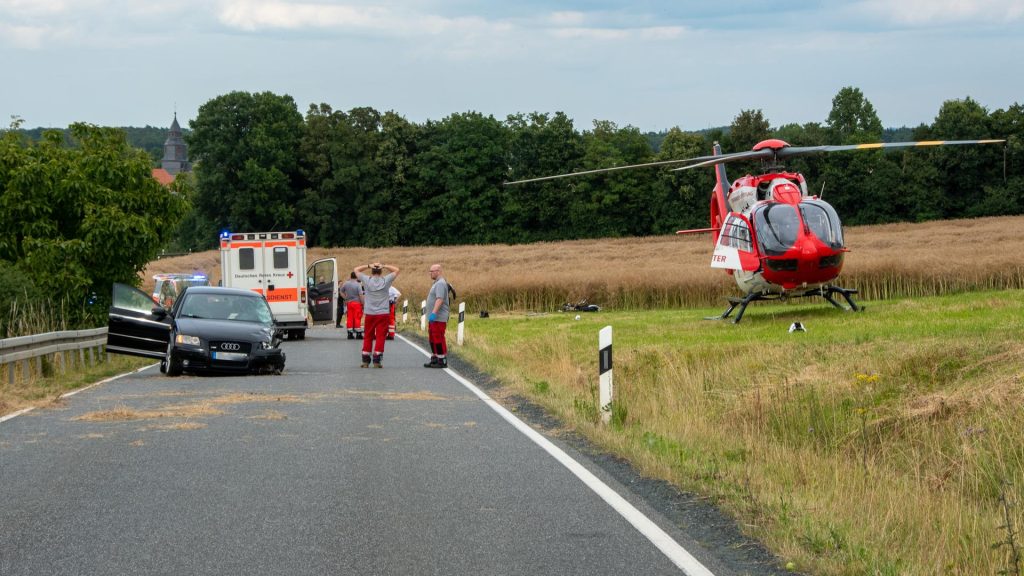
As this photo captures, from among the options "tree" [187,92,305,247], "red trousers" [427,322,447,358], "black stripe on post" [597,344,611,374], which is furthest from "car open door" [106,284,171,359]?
"tree" [187,92,305,247]

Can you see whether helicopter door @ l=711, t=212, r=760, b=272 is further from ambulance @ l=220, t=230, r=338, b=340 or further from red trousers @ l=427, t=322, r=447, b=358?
ambulance @ l=220, t=230, r=338, b=340

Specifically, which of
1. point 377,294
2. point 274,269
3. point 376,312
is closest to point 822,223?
point 377,294

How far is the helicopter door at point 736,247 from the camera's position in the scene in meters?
28.2

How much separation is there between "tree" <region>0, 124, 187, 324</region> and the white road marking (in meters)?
→ 13.7

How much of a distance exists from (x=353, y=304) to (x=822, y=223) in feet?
39.4

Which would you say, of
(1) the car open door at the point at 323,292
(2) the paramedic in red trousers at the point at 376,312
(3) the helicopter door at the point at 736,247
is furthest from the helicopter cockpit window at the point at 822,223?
(1) the car open door at the point at 323,292

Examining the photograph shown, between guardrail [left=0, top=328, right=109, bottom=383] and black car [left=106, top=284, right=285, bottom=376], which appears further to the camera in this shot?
black car [left=106, top=284, right=285, bottom=376]

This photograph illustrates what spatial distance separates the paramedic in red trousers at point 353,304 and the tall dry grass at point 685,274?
6.21m

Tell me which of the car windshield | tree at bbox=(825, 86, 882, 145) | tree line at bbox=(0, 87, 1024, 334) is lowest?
the car windshield

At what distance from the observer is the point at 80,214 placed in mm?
24797

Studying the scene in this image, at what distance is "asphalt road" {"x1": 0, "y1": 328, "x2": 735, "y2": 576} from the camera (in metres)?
6.61

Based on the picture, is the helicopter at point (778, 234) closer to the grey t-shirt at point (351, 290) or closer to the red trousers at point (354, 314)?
the grey t-shirt at point (351, 290)

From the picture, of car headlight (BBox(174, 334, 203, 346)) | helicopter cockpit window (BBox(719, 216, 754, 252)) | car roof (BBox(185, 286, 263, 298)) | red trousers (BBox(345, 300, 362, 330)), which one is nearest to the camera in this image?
car headlight (BBox(174, 334, 203, 346))

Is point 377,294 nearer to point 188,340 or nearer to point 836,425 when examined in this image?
point 188,340
